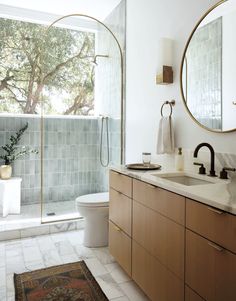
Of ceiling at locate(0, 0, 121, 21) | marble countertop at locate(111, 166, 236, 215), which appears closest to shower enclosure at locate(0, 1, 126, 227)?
ceiling at locate(0, 0, 121, 21)

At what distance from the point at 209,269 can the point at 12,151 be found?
3.07 metres

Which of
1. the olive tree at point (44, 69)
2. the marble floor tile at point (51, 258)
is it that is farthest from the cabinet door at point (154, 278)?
the olive tree at point (44, 69)

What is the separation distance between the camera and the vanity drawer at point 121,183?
1.86 metres

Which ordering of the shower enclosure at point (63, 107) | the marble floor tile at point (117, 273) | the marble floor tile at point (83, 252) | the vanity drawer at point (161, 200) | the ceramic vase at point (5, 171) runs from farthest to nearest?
the shower enclosure at point (63, 107), the ceramic vase at point (5, 171), the marble floor tile at point (83, 252), the marble floor tile at point (117, 273), the vanity drawer at point (161, 200)

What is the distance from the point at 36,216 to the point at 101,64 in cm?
228

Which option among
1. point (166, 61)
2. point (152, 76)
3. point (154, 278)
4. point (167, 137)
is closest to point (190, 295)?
point (154, 278)

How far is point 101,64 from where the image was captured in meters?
3.74

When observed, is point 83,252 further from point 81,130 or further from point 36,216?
point 81,130

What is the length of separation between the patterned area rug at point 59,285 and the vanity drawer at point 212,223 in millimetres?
950

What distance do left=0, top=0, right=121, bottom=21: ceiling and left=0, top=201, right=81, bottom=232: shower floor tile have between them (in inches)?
102

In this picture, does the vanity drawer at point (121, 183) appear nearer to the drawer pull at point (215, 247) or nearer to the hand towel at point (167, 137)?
the hand towel at point (167, 137)

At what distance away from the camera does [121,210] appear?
78.5 inches

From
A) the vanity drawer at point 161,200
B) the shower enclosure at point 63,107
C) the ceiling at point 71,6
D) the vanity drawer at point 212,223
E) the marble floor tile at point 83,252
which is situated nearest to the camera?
the vanity drawer at point 212,223

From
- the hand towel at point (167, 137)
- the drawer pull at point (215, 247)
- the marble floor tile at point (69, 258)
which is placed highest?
the hand towel at point (167, 137)
